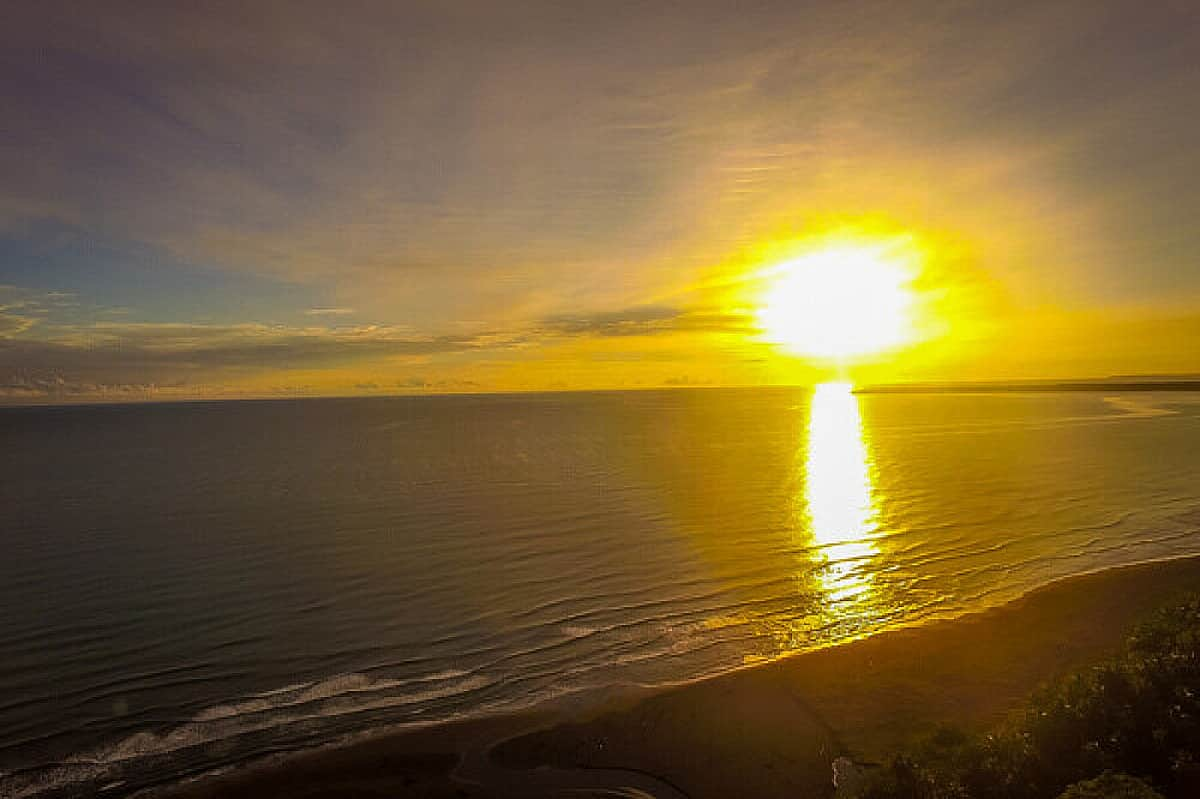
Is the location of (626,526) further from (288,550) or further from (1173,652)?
(1173,652)

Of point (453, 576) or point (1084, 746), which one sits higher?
point (1084, 746)

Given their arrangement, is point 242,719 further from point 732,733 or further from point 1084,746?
point 1084,746

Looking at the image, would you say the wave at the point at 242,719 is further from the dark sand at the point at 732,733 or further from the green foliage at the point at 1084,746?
the green foliage at the point at 1084,746

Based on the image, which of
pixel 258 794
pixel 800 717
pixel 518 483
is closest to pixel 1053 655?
pixel 800 717

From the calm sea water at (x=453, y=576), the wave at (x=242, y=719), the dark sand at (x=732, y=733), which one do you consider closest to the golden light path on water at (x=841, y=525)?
the calm sea water at (x=453, y=576)

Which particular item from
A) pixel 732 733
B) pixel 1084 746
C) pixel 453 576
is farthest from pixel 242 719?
pixel 1084 746

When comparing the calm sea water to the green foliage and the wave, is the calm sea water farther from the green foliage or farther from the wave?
the green foliage
